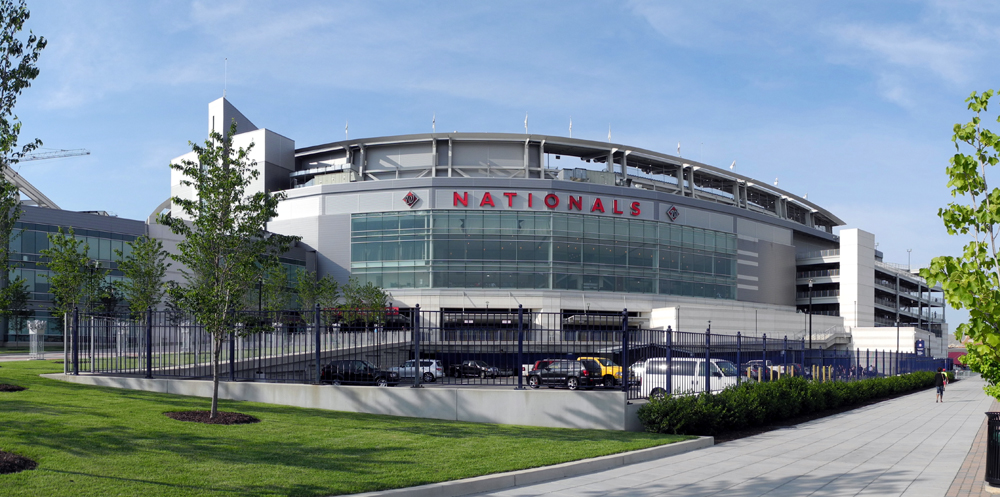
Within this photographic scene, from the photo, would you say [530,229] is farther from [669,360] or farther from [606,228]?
[669,360]

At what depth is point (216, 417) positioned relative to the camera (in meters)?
14.8

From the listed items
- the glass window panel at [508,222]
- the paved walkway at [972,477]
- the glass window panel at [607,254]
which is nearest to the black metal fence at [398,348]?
the paved walkway at [972,477]

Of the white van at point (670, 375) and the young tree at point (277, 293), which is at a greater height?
the young tree at point (277, 293)

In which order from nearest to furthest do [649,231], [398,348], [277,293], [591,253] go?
[398,348], [277,293], [591,253], [649,231]

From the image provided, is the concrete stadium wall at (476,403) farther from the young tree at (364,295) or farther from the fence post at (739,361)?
the young tree at (364,295)

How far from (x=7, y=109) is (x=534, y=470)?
982 centimetres

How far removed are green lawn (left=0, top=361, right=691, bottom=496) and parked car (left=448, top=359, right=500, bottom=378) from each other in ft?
4.86

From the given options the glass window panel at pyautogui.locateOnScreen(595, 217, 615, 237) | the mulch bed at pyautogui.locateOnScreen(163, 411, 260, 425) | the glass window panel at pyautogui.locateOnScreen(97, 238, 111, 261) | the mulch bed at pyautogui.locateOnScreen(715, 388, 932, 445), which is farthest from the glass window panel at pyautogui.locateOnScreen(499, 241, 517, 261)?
the mulch bed at pyautogui.locateOnScreen(163, 411, 260, 425)

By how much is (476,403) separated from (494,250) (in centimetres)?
5216

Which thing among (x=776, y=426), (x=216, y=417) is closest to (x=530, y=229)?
(x=776, y=426)

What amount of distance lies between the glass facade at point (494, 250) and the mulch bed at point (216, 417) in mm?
54313

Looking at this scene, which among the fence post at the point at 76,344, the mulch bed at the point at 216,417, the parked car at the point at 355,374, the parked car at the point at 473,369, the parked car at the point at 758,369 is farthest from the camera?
the parked car at the point at 758,369

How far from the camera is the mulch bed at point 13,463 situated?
9828mm

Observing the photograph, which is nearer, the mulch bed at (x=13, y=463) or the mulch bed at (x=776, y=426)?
the mulch bed at (x=13, y=463)
